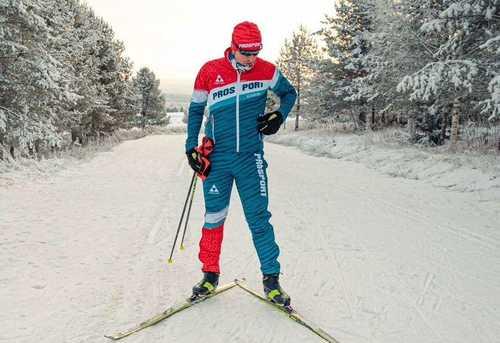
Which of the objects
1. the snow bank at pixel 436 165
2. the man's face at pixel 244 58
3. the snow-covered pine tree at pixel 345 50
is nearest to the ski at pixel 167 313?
the man's face at pixel 244 58

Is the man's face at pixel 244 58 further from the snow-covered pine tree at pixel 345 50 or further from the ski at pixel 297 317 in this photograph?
the snow-covered pine tree at pixel 345 50

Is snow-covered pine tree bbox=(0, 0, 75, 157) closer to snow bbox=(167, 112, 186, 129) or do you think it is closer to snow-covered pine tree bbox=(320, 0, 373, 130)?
snow-covered pine tree bbox=(320, 0, 373, 130)

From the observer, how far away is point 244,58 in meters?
3.60

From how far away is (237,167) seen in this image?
149 inches

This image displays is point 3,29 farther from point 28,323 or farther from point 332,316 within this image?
point 332,316

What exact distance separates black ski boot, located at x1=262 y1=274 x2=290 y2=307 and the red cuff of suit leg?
1.62ft

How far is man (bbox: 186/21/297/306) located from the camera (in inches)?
147

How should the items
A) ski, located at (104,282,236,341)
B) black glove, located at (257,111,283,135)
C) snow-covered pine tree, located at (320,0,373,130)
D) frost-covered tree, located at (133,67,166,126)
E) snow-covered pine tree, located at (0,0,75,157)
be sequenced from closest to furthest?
ski, located at (104,282,236,341)
black glove, located at (257,111,283,135)
snow-covered pine tree, located at (0,0,75,157)
snow-covered pine tree, located at (320,0,373,130)
frost-covered tree, located at (133,67,166,126)

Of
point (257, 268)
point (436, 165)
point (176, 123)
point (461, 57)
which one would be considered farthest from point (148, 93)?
point (257, 268)

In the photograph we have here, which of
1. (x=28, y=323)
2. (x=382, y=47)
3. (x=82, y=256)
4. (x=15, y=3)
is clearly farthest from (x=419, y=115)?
(x=28, y=323)

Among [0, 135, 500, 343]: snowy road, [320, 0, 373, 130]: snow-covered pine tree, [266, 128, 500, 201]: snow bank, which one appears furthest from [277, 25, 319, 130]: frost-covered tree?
[0, 135, 500, 343]: snowy road

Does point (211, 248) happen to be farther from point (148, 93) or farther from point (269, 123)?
point (148, 93)

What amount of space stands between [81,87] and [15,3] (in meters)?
10.6

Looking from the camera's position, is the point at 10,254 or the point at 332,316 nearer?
the point at 332,316
